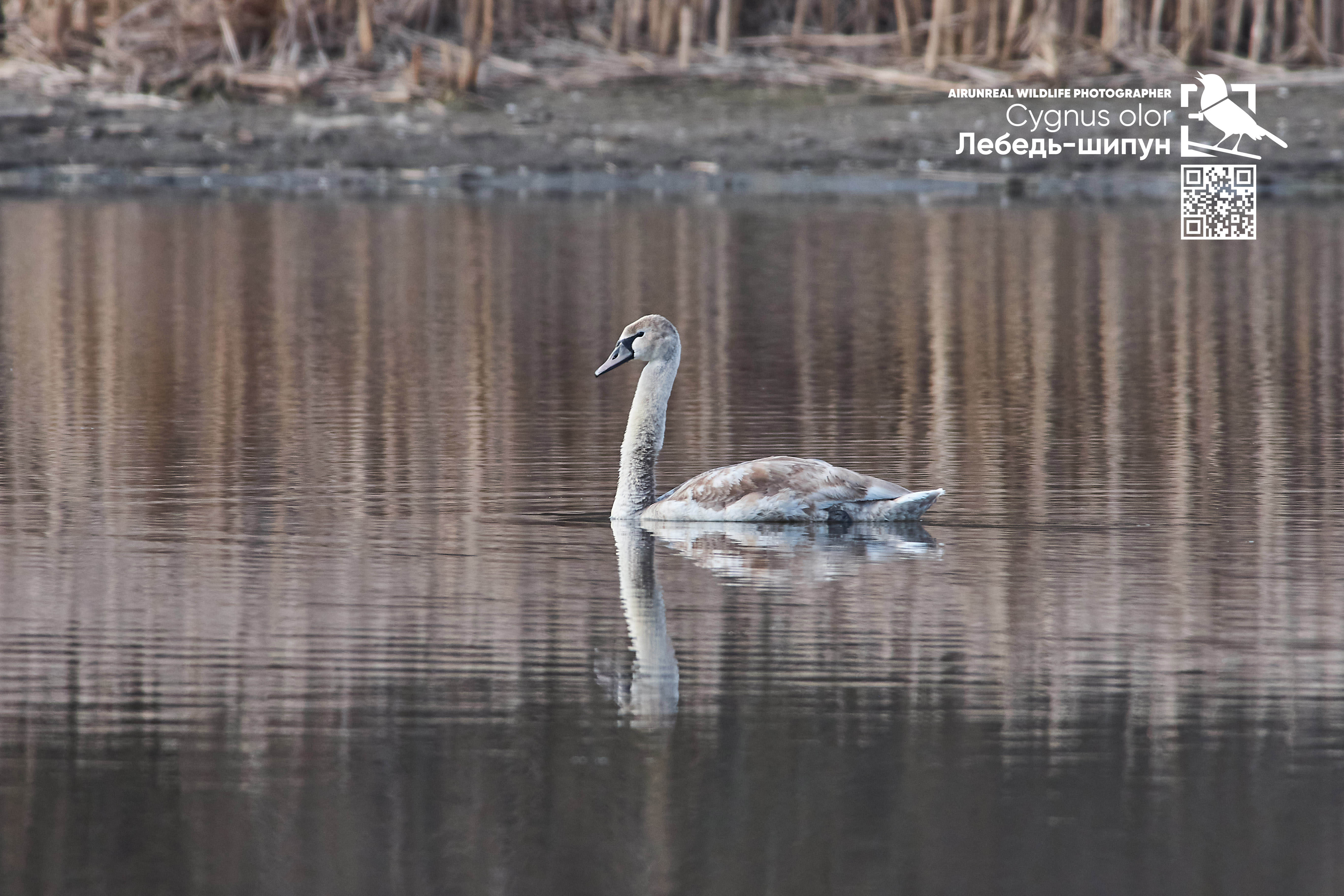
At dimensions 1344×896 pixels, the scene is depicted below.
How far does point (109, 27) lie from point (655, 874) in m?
25.0

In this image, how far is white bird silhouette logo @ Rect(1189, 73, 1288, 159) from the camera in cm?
2638

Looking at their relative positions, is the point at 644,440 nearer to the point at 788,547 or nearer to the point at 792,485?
the point at 792,485

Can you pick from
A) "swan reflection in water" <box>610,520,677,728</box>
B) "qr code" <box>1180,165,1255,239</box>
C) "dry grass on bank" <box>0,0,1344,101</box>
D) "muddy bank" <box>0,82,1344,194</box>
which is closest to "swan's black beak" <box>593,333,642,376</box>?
"swan reflection in water" <box>610,520,677,728</box>


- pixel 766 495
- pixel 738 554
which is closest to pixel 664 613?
pixel 738 554

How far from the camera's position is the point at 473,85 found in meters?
27.1

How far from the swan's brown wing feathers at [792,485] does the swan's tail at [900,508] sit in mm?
36

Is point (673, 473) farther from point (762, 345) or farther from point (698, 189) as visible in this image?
point (698, 189)

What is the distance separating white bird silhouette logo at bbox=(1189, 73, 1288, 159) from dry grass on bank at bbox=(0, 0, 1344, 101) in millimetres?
604

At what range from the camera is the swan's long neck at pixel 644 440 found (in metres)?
9.48

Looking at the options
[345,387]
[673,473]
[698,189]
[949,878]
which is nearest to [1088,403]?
[673,473]

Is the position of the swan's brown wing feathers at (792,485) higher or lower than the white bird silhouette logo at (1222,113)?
lower

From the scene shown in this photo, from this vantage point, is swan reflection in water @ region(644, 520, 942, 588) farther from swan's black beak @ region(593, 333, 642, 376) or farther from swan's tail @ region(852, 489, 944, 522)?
swan's black beak @ region(593, 333, 642, 376)

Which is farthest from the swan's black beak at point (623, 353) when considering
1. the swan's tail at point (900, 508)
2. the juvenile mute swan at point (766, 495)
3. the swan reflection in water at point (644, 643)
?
the swan's tail at point (900, 508)

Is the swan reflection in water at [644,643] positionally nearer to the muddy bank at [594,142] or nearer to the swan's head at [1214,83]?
the muddy bank at [594,142]
